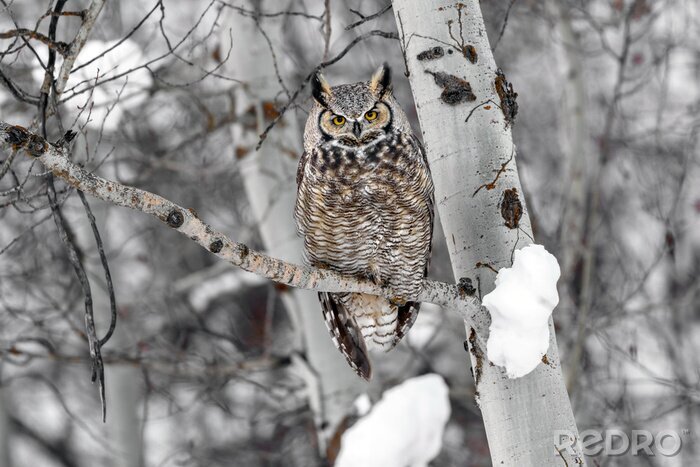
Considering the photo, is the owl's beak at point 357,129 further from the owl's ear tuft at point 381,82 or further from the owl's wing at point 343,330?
the owl's wing at point 343,330

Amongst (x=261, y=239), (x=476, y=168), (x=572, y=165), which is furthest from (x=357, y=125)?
(x=572, y=165)

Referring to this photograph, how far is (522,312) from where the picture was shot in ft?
6.12

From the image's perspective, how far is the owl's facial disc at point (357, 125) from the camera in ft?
7.68

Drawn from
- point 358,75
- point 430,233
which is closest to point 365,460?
point 430,233

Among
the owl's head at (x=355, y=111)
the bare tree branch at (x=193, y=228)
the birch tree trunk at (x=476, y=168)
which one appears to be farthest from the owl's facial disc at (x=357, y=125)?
the bare tree branch at (x=193, y=228)

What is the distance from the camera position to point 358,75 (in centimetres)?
688

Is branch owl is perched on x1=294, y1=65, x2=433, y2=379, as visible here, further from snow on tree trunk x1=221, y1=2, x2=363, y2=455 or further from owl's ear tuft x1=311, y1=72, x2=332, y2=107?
snow on tree trunk x1=221, y1=2, x2=363, y2=455

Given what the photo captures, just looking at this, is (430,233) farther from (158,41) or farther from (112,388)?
(158,41)

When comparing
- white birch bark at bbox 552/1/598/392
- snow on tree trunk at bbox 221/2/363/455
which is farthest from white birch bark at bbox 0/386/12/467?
white birch bark at bbox 552/1/598/392

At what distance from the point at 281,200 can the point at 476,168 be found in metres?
1.85

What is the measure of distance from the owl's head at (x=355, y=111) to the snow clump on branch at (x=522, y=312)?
2.20 ft

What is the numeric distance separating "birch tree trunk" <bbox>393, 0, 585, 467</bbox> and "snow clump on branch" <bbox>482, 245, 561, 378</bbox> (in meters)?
0.06

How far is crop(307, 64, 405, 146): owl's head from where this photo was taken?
236 cm

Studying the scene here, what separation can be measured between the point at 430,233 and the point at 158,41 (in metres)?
3.74
